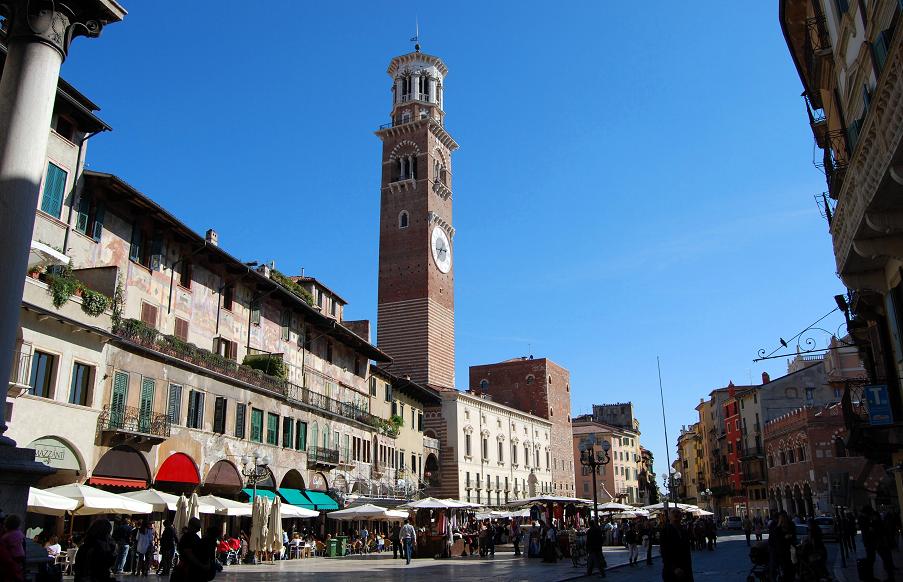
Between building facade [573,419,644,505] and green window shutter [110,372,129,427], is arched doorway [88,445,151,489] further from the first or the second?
building facade [573,419,644,505]

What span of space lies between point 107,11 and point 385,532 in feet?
123

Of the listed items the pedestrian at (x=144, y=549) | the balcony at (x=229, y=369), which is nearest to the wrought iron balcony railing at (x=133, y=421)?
the balcony at (x=229, y=369)

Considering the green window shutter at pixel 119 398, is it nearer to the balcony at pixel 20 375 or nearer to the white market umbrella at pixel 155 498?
the white market umbrella at pixel 155 498

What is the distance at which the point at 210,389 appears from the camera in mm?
26219

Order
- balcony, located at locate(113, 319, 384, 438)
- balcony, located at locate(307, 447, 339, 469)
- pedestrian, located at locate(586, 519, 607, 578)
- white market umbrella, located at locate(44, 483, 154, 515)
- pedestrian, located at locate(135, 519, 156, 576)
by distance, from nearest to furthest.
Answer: white market umbrella, located at locate(44, 483, 154, 515) < pedestrian, located at locate(135, 519, 156, 576) < pedestrian, located at locate(586, 519, 607, 578) < balcony, located at locate(113, 319, 384, 438) < balcony, located at locate(307, 447, 339, 469)

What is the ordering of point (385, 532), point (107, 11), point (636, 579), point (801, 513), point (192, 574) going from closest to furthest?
point (192, 574), point (107, 11), point (636, 579), point (385, 532), point (801, 513)

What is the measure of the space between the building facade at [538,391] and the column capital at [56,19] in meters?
65.3

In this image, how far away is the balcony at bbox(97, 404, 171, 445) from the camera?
69.1 ft

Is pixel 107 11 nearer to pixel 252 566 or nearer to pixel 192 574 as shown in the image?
pixel 192 574

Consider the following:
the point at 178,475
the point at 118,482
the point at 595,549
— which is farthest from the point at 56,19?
the point at 595,549

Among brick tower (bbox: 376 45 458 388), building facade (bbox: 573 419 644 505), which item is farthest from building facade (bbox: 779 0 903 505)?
building facade (bbox: 573 419 644 505)

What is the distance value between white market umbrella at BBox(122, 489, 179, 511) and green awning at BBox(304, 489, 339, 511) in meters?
11.6

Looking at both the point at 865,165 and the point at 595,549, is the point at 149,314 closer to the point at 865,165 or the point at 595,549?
the point at 595,549

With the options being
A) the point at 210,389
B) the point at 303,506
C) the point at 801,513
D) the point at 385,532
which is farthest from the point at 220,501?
the point at 801,513
